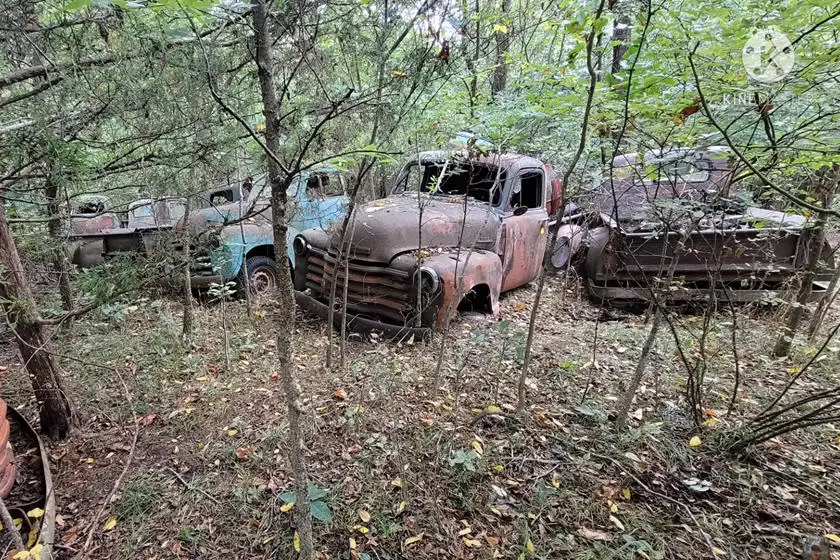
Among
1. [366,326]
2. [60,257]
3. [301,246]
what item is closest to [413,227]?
[366,326]

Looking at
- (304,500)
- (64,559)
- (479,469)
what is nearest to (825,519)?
(479,469)

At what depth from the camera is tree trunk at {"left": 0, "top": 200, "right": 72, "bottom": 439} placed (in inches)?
95.6

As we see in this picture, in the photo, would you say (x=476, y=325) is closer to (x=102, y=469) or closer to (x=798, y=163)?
(x=798, y=163)

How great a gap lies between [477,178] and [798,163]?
3.17 m

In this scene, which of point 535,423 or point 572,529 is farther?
point 535,423

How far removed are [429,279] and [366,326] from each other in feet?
2.95

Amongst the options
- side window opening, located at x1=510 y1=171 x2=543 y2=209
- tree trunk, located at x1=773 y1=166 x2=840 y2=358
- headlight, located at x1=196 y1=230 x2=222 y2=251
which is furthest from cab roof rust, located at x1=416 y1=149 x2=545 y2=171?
tree trunk, located at x1=773 y1=166 x2=840 y2=358

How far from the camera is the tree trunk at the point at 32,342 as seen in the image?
2428 mm

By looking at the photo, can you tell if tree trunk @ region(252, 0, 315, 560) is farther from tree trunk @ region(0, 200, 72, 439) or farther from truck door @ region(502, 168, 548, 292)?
truck door @ region(502, 168, 548, 292)

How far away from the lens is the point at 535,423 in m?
2.90

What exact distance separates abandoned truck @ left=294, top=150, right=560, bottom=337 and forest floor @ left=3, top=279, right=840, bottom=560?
1.42 feet

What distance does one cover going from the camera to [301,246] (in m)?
4.88

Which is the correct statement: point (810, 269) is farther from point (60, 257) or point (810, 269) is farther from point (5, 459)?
point (60, 257)

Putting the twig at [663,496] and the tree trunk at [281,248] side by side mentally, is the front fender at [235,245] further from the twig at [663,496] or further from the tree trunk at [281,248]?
the twig at [663,496]
